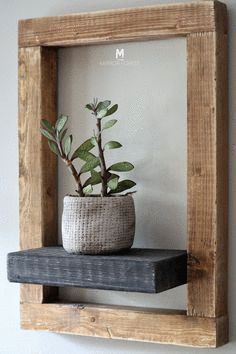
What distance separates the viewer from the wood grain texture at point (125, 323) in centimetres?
158

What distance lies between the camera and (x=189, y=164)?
1.58 metres

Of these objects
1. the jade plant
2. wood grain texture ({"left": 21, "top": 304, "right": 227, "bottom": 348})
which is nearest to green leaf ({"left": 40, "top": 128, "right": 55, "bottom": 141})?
the jade plant

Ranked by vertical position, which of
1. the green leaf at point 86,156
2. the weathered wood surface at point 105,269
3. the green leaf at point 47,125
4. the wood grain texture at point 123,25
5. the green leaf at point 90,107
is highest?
the wood grain texture at point 123,25

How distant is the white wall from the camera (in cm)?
162

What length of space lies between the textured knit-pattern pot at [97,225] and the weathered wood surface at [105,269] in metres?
0.02

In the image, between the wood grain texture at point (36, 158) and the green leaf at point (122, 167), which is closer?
the green leaf at point (122, 167)

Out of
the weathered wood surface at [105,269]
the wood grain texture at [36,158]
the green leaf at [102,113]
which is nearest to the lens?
the weathered wood surface at [105,269]

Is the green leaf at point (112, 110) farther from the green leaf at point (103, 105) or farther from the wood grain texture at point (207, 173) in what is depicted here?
the wood grain texture at point (207, 173)

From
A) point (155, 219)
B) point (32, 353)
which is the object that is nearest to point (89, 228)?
point (155, 219)

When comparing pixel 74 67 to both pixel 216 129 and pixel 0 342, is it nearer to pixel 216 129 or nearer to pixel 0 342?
pixel 216 129

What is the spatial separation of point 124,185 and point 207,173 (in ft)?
0.52

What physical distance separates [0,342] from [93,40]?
66 centimetres

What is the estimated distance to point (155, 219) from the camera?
1.65 meters

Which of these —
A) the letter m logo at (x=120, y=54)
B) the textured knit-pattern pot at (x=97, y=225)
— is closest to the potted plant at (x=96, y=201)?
the textured knit-pattern pot at (x=97, y=225)
